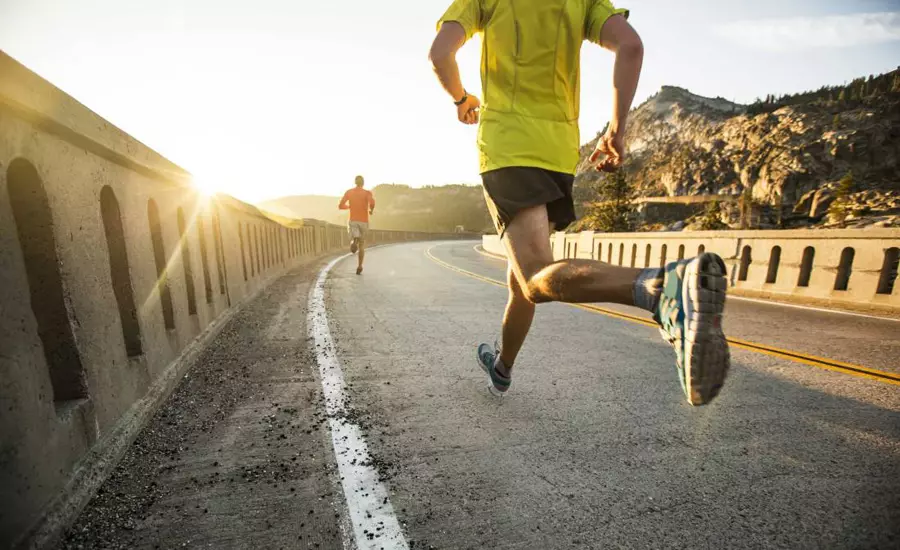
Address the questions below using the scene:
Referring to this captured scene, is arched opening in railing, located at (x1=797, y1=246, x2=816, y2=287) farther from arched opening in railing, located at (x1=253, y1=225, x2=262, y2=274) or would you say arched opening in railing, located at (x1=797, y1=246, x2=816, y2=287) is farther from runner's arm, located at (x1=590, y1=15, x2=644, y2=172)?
arched opening in railing, located at (x1=253, y1=225, x2=262, y2=274)

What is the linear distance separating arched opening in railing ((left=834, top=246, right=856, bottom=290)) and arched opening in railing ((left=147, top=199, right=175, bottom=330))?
9.17 m

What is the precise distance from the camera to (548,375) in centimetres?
305

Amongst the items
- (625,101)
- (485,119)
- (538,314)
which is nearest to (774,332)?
(538,314)

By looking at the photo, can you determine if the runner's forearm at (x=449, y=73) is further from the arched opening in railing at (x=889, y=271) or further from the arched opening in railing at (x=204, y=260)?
the arched opening in railing at (x=889, y=271)

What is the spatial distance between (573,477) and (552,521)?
315 mm

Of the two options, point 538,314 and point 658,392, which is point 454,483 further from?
point 538,314

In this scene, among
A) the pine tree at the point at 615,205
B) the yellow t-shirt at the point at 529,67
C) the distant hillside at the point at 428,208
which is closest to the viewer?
the yellow t-shirt at the point at 529,67

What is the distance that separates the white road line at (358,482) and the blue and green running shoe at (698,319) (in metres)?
1.22

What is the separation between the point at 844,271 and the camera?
6551 millimetres

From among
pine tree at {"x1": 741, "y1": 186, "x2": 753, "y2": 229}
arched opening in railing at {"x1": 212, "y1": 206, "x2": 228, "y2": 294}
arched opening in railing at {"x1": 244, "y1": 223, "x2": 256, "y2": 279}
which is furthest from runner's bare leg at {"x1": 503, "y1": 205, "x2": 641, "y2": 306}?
pine tree at {"x1": 741, "y1": 186, "x2": 753, "y2": 229}

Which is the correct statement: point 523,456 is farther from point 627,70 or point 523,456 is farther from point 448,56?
point 448,56

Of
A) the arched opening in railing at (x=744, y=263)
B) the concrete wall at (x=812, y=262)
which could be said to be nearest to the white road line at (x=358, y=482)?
the concrete wall at (x=812, y=262)

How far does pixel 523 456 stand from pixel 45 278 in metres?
2.22

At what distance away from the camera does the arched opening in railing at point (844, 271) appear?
648cm
